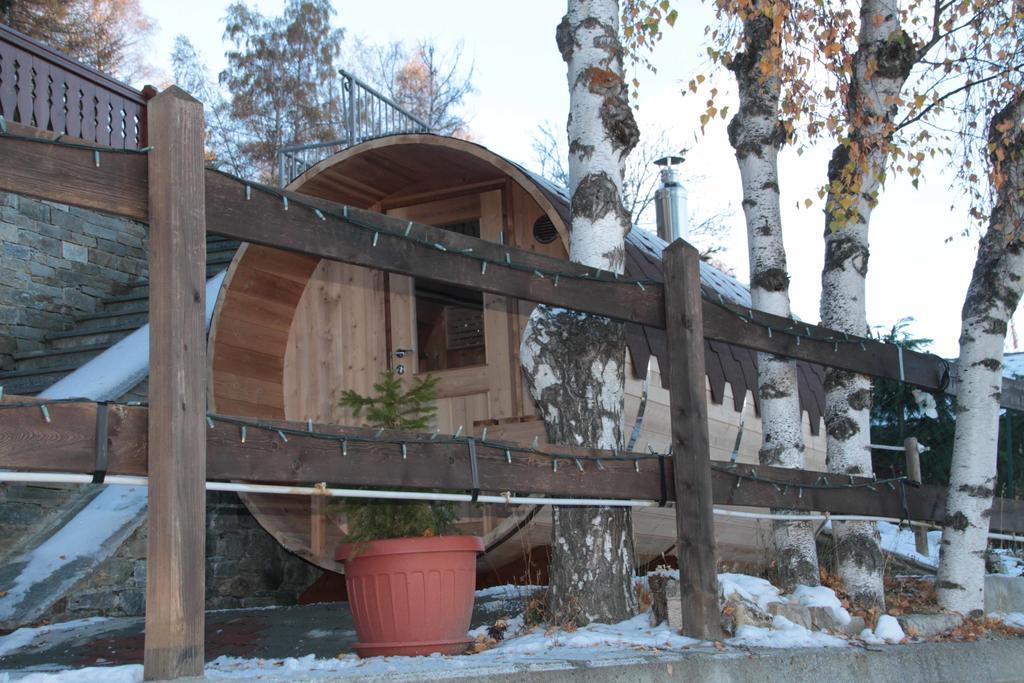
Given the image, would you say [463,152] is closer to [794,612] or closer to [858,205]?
[858,205]

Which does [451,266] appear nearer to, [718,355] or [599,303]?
[599,303]

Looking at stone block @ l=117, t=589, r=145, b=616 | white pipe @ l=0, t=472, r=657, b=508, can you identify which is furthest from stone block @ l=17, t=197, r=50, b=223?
white pipe @ l=0, t=472, r=657, b=508

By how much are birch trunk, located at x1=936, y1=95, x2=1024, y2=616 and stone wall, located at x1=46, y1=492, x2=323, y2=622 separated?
4.88 metres

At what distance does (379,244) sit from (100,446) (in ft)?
3.85

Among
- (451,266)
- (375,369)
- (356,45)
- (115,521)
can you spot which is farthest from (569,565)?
(356,45)

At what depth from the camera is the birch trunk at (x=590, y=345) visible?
4.83 meters

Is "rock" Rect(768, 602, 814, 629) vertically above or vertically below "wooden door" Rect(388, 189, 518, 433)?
below

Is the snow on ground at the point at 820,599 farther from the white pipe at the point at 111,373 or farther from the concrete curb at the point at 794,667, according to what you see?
the white pipe at the point at 111,373

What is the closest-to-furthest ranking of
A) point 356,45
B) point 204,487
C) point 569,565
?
1. point 204,487
2. point 569,565
3. point 356,45

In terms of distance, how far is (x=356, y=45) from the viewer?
30688 mm

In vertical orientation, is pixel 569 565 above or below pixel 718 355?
below

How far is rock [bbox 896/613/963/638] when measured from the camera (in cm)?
498

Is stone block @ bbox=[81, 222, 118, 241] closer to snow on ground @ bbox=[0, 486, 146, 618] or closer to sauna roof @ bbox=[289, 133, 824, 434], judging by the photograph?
sauna roof @ bbox=[289, 133, 824, 434]

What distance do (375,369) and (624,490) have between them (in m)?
5.12
